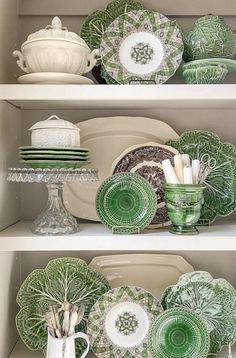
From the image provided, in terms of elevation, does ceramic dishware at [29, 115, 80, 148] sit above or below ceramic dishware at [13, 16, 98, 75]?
Answer: below

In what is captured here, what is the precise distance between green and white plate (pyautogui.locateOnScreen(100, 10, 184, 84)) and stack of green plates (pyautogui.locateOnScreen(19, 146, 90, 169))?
0.81ft

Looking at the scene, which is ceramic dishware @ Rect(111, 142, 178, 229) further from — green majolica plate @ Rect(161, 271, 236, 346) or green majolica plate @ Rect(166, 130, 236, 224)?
green majolica plate @ Rect(161, 271, 236, 346)

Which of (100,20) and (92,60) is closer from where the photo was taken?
(92,60)

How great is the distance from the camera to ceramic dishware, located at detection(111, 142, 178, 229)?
1.16 m

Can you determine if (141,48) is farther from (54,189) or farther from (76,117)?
(54,189)

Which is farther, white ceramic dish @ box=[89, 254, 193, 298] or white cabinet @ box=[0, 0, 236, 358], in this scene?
white ceramic dish @ box=[89, 254, 193, 298]

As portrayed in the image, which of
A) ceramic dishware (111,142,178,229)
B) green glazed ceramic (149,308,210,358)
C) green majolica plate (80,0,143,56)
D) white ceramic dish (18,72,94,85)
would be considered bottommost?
green glazed ceramic (149,308,210,358)

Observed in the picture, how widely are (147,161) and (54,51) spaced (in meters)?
0.37

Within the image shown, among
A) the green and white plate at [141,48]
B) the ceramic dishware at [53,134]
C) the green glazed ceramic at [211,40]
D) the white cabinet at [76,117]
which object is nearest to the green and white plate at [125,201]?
the white cabinet at [76,117]

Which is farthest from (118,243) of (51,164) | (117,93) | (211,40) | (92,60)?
(211,40)

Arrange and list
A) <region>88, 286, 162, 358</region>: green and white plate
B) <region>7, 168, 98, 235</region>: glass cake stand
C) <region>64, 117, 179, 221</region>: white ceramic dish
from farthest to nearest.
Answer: <region>64, 117, 179, 221</region>: white ceramic dish → <region>88, 286, 162, 358</region>: green and white plate → <region>7, 168, 98, 235</region>: glass cake stand

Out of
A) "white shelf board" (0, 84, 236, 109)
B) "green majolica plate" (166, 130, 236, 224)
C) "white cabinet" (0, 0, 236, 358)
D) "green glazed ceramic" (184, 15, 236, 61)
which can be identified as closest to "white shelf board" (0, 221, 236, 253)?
"white cabinet" (0, 0, 236, 358)

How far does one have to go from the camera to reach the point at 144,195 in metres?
1.07

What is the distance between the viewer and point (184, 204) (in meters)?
1.01
